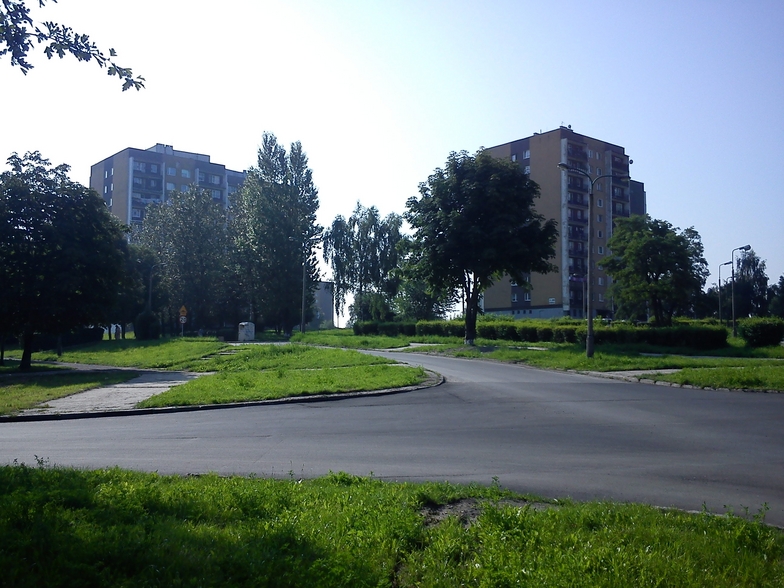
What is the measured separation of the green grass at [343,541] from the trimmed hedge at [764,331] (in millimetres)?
32235

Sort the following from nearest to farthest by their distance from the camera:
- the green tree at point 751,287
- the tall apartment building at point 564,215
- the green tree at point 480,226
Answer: the green tree at point 480,226, the tall apartment building at point 564,215, the green tree at point 751,287

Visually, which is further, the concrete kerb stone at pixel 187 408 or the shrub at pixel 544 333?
the shrub at pixel 544 333

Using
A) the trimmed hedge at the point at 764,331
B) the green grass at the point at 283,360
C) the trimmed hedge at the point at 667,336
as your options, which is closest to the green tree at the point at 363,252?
the trimmed hedge at the point at 667,336

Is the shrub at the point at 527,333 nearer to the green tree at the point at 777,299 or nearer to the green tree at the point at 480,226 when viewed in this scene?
the green tree at the point at 480,226

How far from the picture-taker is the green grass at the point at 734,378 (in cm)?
1858

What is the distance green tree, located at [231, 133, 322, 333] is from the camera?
231ft

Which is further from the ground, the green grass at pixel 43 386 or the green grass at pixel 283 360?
the green grass at pixel 283 360

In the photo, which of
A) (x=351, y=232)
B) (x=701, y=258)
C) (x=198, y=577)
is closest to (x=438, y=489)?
(x=198, y=577)

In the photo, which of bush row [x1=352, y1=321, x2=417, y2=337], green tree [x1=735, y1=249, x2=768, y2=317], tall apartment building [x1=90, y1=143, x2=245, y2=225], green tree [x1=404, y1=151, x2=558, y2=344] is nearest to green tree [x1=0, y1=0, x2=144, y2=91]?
green tree [x1=404, y1=151, x2=558, y2=344]

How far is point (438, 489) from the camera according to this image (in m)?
6.87

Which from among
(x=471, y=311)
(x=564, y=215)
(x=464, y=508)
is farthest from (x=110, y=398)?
(x=564, y=215)

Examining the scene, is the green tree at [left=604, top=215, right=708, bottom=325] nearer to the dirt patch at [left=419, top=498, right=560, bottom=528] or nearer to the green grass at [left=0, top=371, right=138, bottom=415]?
the green grass at [left=0, top=371, right=138, bottom=415]

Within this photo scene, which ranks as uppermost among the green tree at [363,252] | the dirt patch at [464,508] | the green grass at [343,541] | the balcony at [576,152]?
the balcony at [576,152]

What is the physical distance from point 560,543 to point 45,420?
1465 cm
